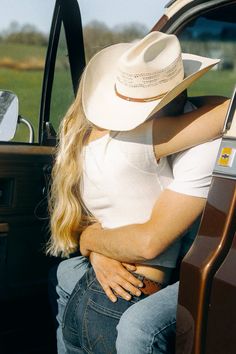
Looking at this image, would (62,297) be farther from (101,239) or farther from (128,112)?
(128,112)

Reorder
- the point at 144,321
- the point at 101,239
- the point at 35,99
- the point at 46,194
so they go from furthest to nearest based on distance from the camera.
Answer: the point at 35,99
the point at 46,194
the point at 101,239
the point at 144,321

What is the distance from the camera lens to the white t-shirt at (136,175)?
1982 millimetres

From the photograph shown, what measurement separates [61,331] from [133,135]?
2.87ft

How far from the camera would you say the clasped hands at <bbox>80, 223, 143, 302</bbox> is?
2.14 m

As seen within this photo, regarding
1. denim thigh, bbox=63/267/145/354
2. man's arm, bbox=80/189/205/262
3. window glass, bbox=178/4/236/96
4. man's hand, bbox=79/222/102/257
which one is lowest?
denim thigh, bbox=63/267/145/354

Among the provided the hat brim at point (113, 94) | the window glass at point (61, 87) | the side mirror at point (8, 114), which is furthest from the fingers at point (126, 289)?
the window glass at point (61, 87)

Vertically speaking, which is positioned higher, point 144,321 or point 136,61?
point 136,61

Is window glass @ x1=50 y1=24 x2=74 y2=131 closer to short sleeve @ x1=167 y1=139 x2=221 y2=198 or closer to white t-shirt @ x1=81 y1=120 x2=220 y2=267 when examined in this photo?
white t-shirt @ x1=81 y1=120 x2=220 y2=267

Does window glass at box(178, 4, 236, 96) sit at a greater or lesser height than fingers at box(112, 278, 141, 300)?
greater

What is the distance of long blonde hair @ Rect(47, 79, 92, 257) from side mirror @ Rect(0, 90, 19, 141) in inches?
15.5

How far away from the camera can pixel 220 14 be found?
2973 mm

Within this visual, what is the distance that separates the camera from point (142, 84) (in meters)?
2.10

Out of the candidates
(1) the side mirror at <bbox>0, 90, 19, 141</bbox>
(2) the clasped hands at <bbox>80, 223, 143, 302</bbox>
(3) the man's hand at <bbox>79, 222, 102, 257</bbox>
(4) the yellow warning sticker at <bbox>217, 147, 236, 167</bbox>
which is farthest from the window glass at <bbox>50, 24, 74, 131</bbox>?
(4) the yellow warning sticker at <bbox>217, 147, 236, 167</bbox>

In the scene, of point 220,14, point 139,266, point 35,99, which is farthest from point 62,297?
point 220,14
